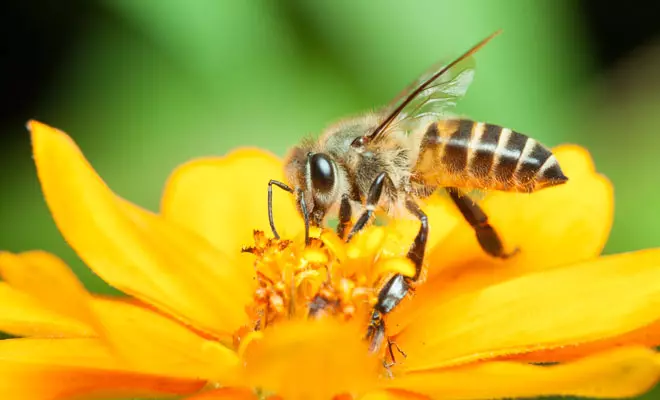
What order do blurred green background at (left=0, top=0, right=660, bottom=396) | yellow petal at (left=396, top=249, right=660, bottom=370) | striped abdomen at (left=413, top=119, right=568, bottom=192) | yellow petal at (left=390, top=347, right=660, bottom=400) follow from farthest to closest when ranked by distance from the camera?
blurred green background at (left=0, top=0, right=660, bottom=396) → striped abdomen at (left=413, top=119, right=568, bottom=192) → yellow petal at (left=396, top=249, right=660, bottom=370) → yellow petal at (left=390, top=347, right=660, bottom=400)

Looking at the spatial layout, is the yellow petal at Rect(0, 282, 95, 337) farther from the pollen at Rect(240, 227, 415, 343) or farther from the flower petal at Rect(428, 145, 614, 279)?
the flower petal at Rect(428, 145, 614, 279)

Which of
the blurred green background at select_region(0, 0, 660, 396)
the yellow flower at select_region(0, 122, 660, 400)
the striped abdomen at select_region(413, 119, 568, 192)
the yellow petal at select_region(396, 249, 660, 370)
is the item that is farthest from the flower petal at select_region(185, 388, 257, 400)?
the blurred green background at select_region(0, 0, 660, 396)

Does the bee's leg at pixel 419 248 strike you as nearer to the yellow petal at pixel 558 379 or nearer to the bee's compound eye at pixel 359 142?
the bee's compound eye at pixel 359 142

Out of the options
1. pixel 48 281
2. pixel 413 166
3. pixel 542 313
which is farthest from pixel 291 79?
pixel 542 313

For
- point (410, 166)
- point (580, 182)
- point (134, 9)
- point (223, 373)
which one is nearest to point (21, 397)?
point (223, 373)

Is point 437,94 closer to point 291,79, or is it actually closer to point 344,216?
point 344,216

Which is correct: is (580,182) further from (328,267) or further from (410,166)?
(328,267)
